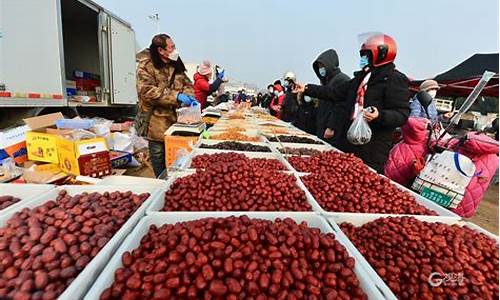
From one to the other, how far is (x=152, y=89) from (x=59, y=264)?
7.59 ft

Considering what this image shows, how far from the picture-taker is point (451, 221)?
1373mm

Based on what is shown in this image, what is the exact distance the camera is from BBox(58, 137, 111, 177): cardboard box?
89.0 inches

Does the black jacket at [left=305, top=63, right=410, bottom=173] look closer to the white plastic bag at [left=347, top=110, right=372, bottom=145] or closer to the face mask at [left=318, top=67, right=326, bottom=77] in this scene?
the white plastic bag at [left=347, top=110, right=372, bottom=145]

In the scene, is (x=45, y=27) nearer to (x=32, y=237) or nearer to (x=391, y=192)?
(x=32, y=237)

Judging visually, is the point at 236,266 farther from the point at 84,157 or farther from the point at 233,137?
the point at 233,137

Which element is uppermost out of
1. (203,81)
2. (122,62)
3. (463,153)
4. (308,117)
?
(122,62)

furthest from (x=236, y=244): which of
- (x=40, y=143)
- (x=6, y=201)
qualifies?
(x=40, y=143)

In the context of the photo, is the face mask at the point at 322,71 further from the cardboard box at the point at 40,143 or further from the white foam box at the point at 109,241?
the cardboard box at the point at 40,143

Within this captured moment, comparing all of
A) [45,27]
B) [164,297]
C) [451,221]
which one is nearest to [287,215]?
[164,297]

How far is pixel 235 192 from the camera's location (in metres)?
1.47

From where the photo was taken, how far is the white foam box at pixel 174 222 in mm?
802

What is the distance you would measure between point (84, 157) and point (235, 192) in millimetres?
1623

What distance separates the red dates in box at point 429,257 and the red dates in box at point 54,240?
109cm

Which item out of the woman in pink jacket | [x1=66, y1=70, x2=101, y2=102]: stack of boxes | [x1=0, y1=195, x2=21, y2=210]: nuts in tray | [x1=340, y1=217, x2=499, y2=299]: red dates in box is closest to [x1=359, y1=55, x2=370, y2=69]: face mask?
[x1=340, y1=217, x2=499, y2=299]: red dates in box
